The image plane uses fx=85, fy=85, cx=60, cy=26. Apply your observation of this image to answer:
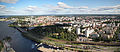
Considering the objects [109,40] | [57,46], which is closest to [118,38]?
[109,40]

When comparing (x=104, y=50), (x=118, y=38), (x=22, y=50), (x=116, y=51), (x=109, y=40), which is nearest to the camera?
(x=116, y=51)

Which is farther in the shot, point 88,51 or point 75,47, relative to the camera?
point 75,47

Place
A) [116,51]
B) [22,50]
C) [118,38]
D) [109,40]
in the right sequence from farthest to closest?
[118,38] < [109,40] < [22,50] < [116,51]

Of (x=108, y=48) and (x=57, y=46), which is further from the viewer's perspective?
(x=57, y=46)

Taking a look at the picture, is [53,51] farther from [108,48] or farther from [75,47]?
[108,48]

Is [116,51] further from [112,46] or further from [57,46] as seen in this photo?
[57,46]

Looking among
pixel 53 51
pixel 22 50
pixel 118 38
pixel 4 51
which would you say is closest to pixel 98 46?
pixel 118 38

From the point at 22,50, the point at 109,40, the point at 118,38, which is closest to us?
the point at 22,50

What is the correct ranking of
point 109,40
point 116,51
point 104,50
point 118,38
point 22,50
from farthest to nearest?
1. point 118,38
2. point 109,40
3. point 22,50
4. point 104,50
5. point 116,51
